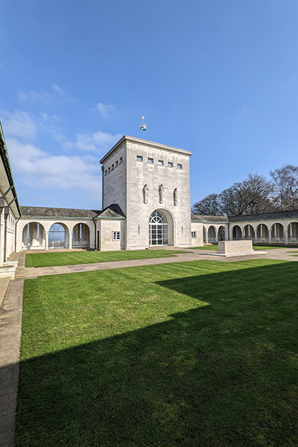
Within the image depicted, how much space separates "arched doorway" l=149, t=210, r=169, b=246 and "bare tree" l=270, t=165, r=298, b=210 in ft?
105

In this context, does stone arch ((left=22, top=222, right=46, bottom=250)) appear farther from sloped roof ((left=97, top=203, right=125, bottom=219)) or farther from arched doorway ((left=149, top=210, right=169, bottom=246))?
arched doorway ((left=149, top=210, right=169, bottom=246))

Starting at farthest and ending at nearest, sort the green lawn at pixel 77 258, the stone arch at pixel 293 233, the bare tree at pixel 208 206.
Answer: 1. the bare tree at pixel 208 206
2. the stone arch at pixel 293 233
3. the green lawn at pixel 77 258

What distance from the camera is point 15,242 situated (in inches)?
1033

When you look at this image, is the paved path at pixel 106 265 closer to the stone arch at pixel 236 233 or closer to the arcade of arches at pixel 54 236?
the arcade of arches at pixel 54 236

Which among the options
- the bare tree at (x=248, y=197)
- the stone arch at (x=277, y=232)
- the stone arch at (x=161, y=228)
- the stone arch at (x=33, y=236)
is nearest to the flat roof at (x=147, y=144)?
the stone arch at (x=161, y=228)

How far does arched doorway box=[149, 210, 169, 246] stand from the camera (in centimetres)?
3189

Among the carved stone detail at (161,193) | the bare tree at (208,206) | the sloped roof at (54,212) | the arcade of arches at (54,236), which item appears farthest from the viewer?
the bare tree at (208,206)

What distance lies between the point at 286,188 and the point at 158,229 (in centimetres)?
3426

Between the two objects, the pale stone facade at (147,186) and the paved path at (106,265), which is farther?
the pale stone facade at (147,186)

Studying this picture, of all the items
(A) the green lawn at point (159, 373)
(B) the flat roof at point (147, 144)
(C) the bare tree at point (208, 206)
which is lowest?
(A) the green lawn at point (159, 373)

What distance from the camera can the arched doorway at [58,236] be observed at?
104 ft

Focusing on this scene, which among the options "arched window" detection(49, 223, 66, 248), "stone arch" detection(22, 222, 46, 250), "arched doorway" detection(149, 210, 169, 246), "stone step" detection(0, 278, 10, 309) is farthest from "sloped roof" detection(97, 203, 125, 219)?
"stone step" detection(0, 278, 10, 309)

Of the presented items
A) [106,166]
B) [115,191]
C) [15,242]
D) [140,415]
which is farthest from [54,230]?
[140,415]

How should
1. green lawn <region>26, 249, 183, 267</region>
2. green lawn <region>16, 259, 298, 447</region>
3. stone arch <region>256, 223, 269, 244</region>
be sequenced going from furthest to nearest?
stone arch <region>256, 223, 269, 244</region> → green lawn <region>26, 249, 183, 267</region> → green lawn <region>16, 259, 298, 447</region>
